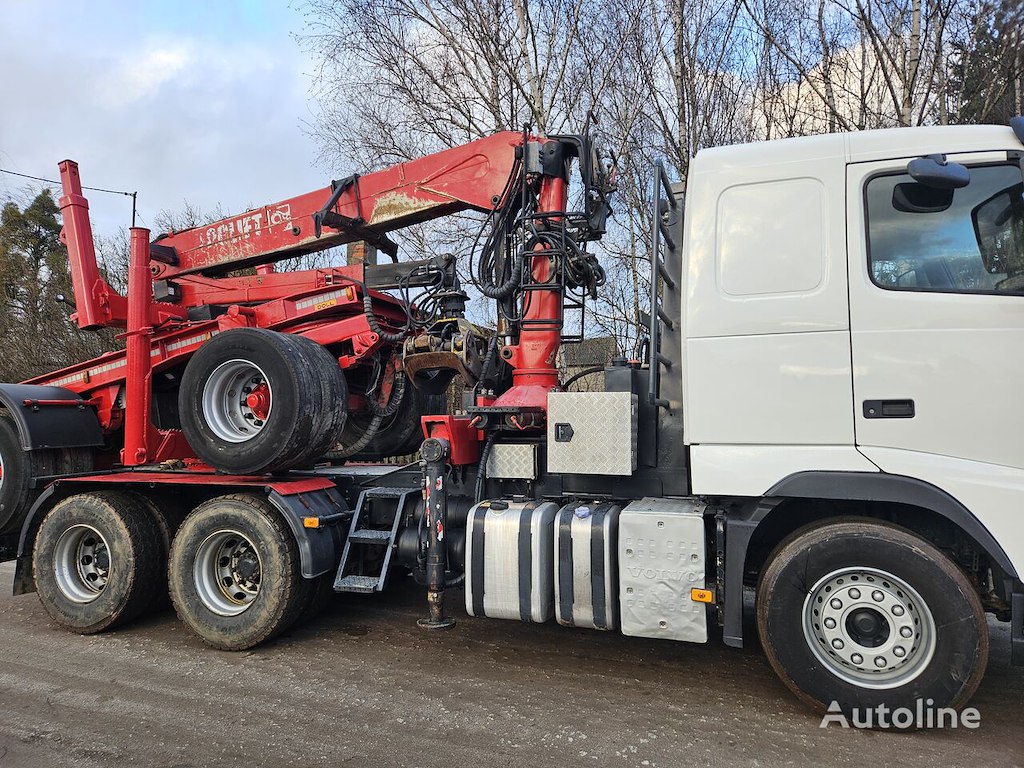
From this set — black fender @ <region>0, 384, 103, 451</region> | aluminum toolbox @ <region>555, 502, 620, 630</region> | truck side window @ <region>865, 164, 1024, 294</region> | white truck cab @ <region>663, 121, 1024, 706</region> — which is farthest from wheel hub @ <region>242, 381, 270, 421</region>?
truck side window @ <region>865, 164, 1024, 294</region>

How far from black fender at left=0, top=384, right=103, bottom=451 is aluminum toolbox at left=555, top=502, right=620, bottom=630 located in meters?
4.56

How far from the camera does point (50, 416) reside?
6066mm

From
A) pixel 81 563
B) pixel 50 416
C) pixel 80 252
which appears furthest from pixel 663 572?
pixel 80 252

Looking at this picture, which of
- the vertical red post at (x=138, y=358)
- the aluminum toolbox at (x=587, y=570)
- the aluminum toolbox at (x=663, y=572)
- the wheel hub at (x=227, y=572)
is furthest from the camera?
the vertical red post at (x=138, y=358)

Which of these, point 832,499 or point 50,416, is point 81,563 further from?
point 832,499

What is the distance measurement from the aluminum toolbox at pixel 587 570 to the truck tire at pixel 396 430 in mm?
2493

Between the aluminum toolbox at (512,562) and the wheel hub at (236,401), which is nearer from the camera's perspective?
the aluminum toolbox at (512,562)

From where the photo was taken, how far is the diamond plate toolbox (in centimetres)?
438

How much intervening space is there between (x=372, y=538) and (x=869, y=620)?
3.20 metres

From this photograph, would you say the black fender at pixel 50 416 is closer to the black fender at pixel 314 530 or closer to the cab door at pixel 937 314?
the black fender at pixel 314 530

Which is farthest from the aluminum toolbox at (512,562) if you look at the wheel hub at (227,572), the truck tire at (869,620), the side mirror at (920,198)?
the side mirror at (920,198)

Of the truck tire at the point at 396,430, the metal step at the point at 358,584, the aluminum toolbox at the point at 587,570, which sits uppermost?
the truck tire at the point at 396,430

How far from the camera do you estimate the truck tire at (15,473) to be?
5.86 metres

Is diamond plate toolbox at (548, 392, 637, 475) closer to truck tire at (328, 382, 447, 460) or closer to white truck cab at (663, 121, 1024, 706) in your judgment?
white truck cab at (663, 121, 1024, 706)
